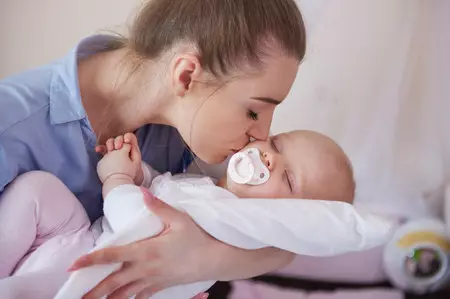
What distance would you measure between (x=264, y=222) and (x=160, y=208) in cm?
16

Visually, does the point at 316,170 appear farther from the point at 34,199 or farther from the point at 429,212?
the point at 34,199

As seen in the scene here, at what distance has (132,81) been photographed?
99 cm

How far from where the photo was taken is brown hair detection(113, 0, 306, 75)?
0.87 m

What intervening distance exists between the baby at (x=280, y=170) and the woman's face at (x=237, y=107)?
0.04 metres

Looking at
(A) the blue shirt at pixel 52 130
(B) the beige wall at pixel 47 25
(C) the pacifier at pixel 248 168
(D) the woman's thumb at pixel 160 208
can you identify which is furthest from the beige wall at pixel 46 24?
(D) the woman's thumb at pixel 160 208

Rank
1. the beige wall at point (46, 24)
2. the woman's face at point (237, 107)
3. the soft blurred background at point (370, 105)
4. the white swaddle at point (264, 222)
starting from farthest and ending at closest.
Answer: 1. the beige wall at point (46, 24)
2. the soft blurred background at point (370, 105)
3. the woman's face at point (237, 107)
4. the white swaddle at point (264, 222)

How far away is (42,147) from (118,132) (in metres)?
0.17

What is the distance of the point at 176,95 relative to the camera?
3.09 feet

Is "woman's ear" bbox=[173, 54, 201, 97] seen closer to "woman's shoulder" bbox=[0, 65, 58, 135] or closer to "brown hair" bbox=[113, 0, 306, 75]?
"brown hair" bbox=[113, 0, 306, 75]

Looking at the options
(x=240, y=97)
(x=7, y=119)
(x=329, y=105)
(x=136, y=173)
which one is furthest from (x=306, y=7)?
(x=7, y=119)

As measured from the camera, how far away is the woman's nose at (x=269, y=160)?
913 millimetres

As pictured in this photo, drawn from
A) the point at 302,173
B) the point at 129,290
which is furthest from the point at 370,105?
the point at 129,290

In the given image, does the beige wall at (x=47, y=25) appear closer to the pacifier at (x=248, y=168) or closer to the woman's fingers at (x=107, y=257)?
the pacifier at (x=248, y=168)

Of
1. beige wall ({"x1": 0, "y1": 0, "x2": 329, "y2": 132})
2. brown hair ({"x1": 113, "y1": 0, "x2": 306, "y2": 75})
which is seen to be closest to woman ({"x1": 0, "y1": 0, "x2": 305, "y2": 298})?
brown hair ({"x1": 113, "y1": 0, "x2": 306, "y2": 75})
